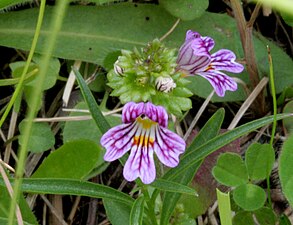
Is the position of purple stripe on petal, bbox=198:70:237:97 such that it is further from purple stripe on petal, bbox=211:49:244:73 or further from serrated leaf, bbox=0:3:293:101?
serrated leaf, bbox=0:3:293:101

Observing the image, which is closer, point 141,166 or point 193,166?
point 141,166

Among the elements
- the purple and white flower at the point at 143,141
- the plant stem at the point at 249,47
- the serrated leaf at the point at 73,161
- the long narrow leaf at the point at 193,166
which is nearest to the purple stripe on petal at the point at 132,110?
the purple and white flower at the point at 143,141

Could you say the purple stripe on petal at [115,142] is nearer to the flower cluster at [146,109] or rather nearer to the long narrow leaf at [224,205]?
the flower cluster at [146,109]

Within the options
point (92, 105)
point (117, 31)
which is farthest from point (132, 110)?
point (117, 31)

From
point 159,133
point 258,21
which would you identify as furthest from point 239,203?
point 258,21

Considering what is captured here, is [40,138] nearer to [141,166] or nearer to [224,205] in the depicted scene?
[141,166]

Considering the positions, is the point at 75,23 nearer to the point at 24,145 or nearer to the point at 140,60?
the point at 140,60
